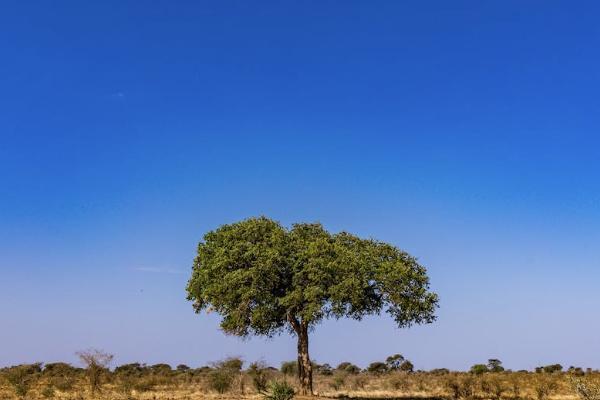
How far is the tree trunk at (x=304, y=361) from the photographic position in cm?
3962

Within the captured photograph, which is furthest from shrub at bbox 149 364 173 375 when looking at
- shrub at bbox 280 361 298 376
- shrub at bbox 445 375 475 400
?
shrub at bbox 445 375 475 400

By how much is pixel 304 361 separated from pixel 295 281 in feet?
18.8

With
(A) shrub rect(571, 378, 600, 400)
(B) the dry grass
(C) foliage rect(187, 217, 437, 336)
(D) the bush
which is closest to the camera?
(A) shrub rect(571, 378, 600, 400)

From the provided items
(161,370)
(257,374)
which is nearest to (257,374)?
(257,374)

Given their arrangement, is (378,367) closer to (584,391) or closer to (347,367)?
(347,367)

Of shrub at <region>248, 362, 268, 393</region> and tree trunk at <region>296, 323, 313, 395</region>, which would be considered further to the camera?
shrub at <region>248, 362, 268, 393</region>

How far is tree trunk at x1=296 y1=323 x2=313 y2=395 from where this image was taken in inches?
1560

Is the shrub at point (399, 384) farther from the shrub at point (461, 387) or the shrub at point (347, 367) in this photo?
the shrub at point (347, 367)

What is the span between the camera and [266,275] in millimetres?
38688

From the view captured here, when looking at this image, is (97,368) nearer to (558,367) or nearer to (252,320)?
(252,320)

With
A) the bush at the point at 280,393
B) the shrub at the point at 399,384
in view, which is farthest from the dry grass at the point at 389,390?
the bush at the point at 280,393

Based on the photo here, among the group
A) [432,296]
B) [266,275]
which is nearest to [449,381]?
[432,296]

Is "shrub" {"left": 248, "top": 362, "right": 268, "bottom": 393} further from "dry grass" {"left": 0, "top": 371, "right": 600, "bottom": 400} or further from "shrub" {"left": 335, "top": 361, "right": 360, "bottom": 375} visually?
"shrub" {"left": 335, "top": 361, "right": 360, "bottom": 375}

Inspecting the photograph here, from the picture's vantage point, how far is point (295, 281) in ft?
128
